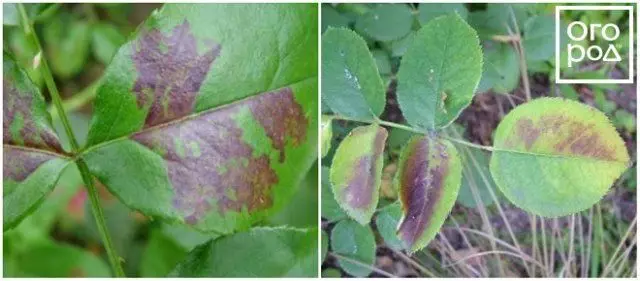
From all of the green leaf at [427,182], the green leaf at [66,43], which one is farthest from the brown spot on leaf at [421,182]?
the green leaf at [66,43]

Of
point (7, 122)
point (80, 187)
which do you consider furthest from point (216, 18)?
point (80, 187)

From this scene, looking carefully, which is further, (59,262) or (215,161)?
(59,262)

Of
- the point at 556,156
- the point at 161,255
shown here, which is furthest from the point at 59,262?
the point at 556,156

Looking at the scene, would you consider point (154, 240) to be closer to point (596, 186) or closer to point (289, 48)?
point (289, 48)

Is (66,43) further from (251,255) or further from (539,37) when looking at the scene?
(539,37)

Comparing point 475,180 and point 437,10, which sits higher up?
point 437,10

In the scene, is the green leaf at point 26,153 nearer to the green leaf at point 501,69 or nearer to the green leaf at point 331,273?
the green leaf at point 331,273
